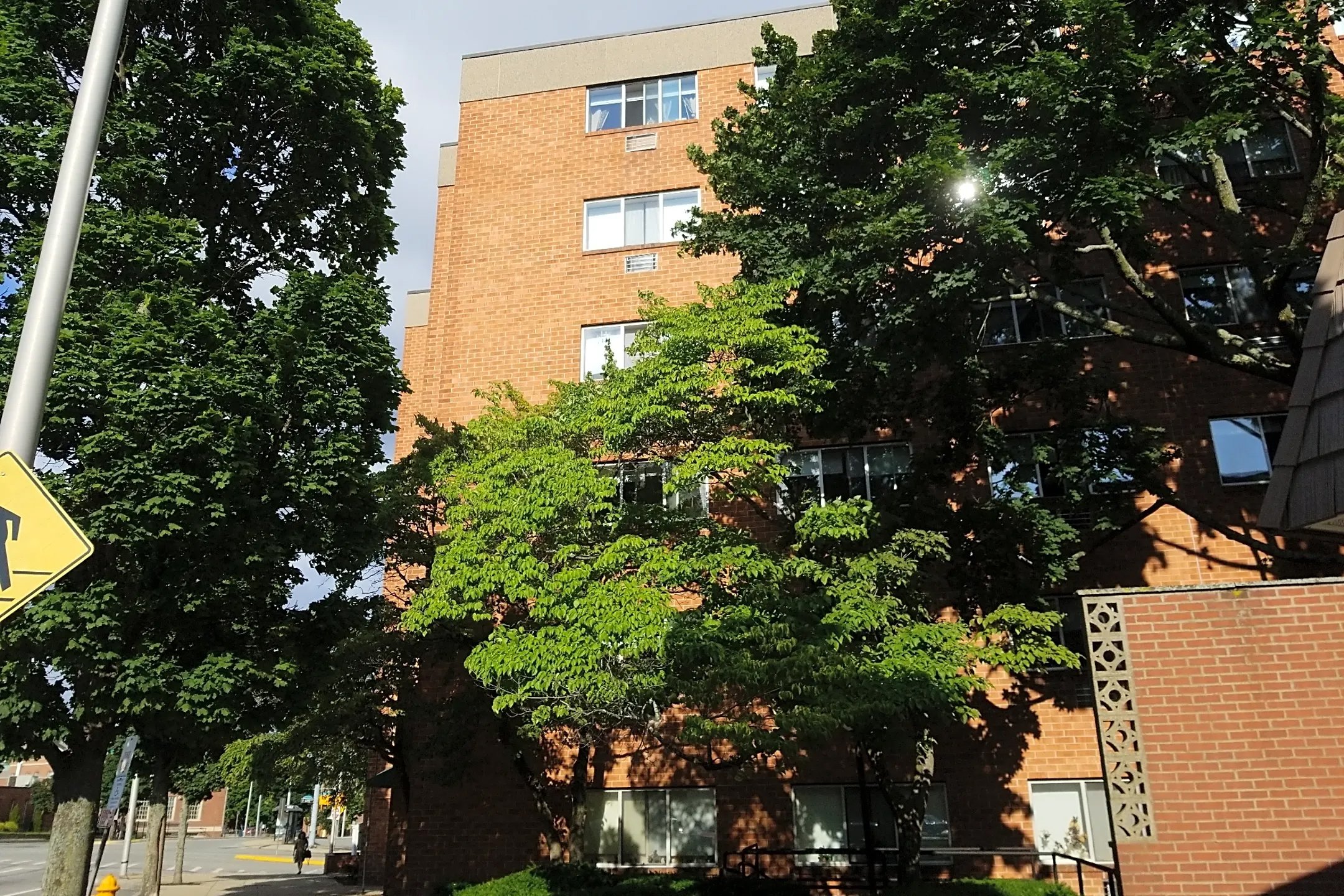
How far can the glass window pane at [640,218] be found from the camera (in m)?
22.5

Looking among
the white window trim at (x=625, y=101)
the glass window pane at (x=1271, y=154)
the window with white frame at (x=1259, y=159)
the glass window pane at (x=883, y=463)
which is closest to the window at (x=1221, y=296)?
the window with white frame at (x=1259, y=159)

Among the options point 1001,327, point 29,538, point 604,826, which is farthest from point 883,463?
point 29,538

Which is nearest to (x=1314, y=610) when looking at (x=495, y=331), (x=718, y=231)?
(x=718, y=231)

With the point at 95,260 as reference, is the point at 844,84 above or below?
above

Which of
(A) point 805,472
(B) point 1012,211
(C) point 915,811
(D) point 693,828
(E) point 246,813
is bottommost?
(E) point 246,813

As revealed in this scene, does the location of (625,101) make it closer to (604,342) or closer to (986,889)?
(604,342)

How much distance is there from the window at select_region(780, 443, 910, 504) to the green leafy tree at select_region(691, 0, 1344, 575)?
58 cm

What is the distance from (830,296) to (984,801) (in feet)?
31.0

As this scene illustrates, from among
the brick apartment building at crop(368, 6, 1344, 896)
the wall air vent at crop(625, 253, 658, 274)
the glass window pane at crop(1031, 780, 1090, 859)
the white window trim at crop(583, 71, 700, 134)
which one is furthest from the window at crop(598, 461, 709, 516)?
the white window trim at crop(583, 71, 700, 134)

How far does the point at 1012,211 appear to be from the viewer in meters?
12.6

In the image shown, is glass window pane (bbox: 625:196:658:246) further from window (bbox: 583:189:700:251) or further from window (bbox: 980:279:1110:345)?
window (bbox: 980:279:1110:345)

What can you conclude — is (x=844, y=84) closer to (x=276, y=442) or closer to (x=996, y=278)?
(x=996, y=278)

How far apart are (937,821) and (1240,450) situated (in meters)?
9.01

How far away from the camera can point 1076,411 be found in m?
16.8
